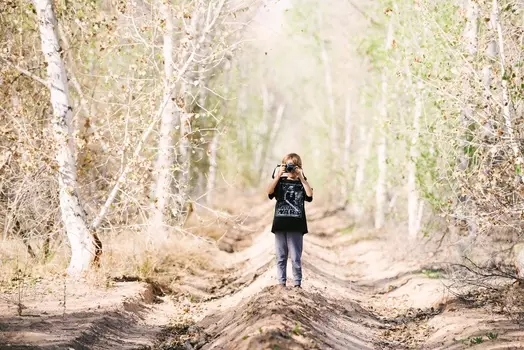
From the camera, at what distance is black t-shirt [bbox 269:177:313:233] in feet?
36.1

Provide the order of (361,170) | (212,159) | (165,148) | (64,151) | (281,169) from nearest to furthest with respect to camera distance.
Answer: (281,169) < (64,151) < (165,148) < (212,159) < (361,170)

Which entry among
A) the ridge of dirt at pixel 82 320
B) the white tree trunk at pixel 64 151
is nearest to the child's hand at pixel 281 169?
the ridge of dirt at pixel 82 320

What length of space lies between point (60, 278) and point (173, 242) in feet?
15.3

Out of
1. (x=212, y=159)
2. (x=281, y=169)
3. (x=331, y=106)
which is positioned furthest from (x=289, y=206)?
(x=331, y=106)

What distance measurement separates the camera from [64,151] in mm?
14773

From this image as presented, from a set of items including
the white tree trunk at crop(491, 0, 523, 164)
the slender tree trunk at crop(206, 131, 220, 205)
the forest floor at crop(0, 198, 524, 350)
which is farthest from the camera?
the slender tree trunk at crop(206, 131, 220, 205)

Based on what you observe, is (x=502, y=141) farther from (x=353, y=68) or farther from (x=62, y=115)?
(x=353, y=68)

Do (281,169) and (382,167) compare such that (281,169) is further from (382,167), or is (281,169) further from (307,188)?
(382,167)

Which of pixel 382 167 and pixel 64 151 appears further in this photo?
pixel 382 167

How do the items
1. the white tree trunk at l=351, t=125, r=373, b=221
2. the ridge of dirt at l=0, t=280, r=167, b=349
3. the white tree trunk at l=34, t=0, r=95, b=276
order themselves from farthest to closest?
the white tree trunk at l=351, t=125, r=373, b=221 < the white tree trunk at l=34, t=0, r=95, b=276 < the ridge of dirt at l=0, t=280, r=167, b=349

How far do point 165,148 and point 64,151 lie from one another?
2.12 metres

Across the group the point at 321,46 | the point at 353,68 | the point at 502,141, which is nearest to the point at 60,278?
the point at 502,141

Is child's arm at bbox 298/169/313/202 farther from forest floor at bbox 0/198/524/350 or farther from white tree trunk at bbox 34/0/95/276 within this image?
white tree trunk at bbox 34/0/95/276

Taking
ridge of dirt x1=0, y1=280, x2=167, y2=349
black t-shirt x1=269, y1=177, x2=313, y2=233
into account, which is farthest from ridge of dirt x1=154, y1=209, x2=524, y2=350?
black t-shirt x1=269, y1=177, x2=313, y2=233
